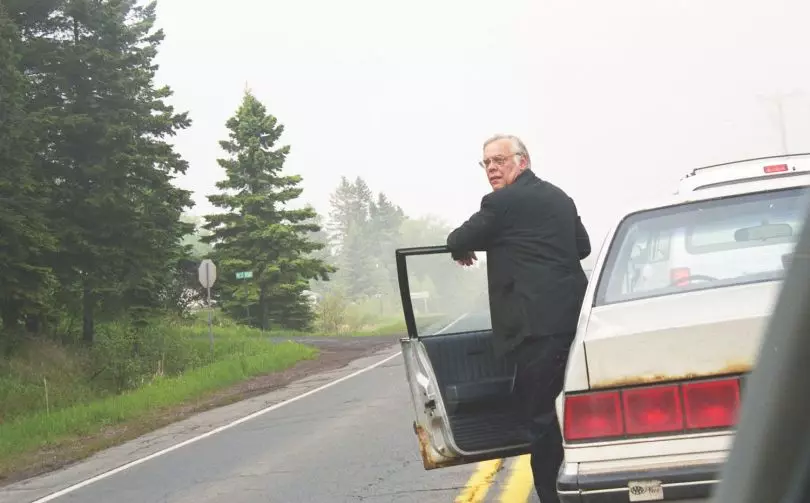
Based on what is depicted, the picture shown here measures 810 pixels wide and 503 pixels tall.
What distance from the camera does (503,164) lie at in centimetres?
421

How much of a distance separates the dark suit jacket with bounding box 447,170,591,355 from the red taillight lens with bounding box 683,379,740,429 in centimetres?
100

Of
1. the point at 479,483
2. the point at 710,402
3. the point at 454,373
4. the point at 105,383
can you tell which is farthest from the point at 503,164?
the point at 105,383

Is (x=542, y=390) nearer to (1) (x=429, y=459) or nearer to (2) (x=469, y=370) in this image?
(1) (x=429, y=459)

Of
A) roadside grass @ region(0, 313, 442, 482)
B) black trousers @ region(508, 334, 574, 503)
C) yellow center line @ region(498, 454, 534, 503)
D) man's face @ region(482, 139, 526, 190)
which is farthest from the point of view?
roadside grass @ region(0, 313, 442, 482)

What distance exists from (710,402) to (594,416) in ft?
1.23

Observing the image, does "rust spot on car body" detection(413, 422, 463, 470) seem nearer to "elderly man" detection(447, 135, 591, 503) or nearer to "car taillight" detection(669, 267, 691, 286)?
"elderly man" detection(447, 135, 591, 503)

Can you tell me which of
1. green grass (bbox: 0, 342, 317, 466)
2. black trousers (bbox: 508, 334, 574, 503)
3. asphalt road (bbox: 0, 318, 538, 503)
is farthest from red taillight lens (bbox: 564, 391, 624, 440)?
green grass (bbox: 0, 342, 317, 466)

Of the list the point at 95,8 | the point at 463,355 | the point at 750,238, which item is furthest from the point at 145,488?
the point at 95,8

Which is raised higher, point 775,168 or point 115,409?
point 775,168

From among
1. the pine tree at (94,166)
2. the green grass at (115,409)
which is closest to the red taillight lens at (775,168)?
the green grass at (115,409)

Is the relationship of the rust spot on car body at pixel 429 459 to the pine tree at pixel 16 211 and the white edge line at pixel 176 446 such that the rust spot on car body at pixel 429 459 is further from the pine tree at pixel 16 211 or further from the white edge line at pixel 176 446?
the pine tree at pixel 16 211

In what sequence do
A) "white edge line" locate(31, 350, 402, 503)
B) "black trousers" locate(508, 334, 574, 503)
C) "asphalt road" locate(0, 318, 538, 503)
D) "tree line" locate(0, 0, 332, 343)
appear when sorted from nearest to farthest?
"black trousers" locate(508, 334, 574, 503) < "asphalt road" locate(0, 318, 538, 503) < "white edge line" locate(31, 350, 402, 503) < "tree line" locate(0, 0, 332, 343)

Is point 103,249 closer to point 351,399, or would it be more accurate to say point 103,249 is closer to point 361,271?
point 351,399

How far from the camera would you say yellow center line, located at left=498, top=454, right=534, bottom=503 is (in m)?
5.68
